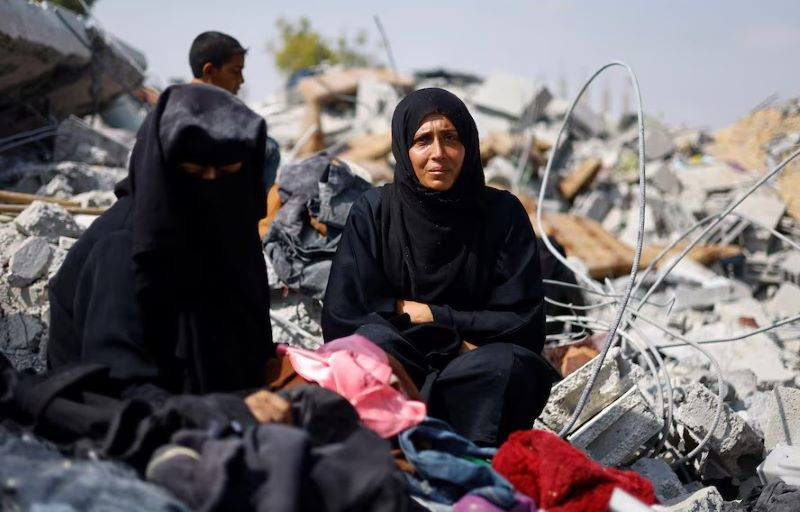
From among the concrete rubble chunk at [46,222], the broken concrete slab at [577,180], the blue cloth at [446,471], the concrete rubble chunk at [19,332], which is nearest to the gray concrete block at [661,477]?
the blue cloth at [446,471]

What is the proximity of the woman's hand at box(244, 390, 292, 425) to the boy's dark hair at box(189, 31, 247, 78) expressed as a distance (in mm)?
3306

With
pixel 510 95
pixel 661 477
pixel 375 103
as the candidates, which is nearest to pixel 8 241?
pixel 661 477

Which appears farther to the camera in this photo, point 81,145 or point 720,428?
point 81,145

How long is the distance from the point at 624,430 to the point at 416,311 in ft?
3.53

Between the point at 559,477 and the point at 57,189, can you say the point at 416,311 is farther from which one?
the point at 57,189

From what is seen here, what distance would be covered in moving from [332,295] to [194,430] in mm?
1275

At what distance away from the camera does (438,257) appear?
328cm

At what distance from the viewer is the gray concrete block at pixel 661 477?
336 cm

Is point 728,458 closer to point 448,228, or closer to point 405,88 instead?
point 448,228

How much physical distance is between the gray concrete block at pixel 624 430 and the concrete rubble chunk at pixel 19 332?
2.53 meters

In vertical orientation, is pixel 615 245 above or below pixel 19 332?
below

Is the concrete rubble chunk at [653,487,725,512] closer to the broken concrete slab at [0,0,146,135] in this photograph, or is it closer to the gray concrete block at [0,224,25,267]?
the gray concrete block at [0,224,25,267]

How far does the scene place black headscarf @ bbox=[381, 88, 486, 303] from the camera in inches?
129

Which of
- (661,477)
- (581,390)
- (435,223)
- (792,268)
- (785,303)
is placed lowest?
(785,303)
